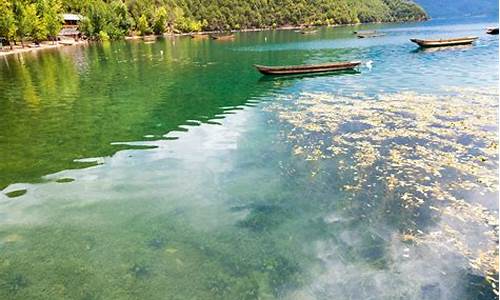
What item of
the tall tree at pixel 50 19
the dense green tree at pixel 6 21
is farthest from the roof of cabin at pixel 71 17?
the dense green tree at pixel 6 21

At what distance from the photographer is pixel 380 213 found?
1293 centimetres

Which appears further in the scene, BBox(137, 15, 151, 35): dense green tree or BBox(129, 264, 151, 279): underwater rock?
BBox(137, 15, 151, 35): dense green tree

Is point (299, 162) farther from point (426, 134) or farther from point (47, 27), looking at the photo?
point (47, 27)

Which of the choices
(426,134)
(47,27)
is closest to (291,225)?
(426,134)

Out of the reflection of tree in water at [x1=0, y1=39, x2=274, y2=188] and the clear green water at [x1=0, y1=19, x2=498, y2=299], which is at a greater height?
the reflection of tree in water at [x1=0, y1=39, x2=274, y2=188]

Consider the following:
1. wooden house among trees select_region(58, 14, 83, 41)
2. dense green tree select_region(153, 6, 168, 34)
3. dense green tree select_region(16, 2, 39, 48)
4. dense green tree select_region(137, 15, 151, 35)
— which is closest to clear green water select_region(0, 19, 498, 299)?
dense green tree select_region(16, 2, 39, 48)

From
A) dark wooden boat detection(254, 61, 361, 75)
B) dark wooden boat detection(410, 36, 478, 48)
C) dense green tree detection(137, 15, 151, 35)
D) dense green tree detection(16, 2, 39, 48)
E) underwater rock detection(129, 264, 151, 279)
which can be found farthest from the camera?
dense green tree detection(137, 15, 151, 35)

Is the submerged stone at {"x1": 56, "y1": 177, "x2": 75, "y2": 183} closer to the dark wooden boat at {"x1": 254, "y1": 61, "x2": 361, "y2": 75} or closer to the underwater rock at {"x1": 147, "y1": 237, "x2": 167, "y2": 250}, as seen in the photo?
the underwater rock at {"x1": 147, "y1": 237, "x2": 167, "y2": 250}

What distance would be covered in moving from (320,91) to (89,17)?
128 m

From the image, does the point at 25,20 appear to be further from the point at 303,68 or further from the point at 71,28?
the point at 303,68

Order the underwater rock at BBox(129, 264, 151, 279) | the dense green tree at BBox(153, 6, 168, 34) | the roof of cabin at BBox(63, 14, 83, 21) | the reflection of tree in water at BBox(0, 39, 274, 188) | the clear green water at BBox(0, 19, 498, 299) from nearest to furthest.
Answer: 1. the clear green water at BBox(0, 19, 498, 299)
2. the underwater rock at BBox(129, 264, 151, 279)
3. the reflection of tree in water at BBox(0, 39, 274, 188)
4. the roof of cabin at BBox(63, 14, 83, 21)
5. the dense green tree at BBox(153, 6, 168, 34)

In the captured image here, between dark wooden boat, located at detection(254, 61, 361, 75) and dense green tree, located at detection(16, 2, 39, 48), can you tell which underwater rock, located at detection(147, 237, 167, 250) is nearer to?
dark wooden boat, located at detection(254, 61, 361, 75)

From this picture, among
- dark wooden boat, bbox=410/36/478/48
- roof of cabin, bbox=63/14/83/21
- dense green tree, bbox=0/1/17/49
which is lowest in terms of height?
dark wooden boat, bbox=410/36/478/48

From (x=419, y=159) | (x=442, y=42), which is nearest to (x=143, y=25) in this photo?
(x=442, y=42)
